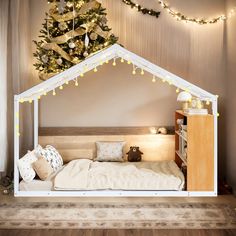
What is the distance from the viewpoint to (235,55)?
5.11 metres

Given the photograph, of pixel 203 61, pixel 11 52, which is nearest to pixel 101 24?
pixel 11 52

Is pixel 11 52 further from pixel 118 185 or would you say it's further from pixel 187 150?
pixel 187 150

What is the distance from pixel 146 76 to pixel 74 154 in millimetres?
1711

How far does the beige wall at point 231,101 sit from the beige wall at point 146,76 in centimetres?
22

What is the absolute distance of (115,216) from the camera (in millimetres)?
3873

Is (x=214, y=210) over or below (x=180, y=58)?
below

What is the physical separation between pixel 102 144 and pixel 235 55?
2325mm

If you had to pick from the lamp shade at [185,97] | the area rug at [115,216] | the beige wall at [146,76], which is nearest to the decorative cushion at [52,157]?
the area rug at [115,216]

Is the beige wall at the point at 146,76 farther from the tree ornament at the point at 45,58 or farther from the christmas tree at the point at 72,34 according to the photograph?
the tree ornament at the point at 45,58

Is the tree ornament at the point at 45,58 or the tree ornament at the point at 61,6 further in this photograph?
the tree ornament at the point at 45,58

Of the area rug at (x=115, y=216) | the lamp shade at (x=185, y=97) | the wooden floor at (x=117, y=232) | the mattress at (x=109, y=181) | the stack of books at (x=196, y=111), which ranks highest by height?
the lamp shade at (x=185, y=97)

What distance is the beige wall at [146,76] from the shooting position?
575cm

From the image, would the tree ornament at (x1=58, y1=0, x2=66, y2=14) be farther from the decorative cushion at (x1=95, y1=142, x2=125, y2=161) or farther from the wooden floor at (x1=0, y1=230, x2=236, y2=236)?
the wooden floor at (x1=0, y1=230, x2=236, y2=236)

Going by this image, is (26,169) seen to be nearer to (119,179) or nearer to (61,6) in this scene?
(119,179)
